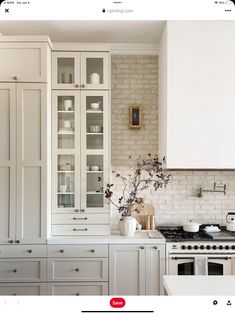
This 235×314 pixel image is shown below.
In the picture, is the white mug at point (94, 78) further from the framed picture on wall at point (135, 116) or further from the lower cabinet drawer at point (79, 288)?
the lower cabinet drawer at point (79, 288)

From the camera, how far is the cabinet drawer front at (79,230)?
2.65m

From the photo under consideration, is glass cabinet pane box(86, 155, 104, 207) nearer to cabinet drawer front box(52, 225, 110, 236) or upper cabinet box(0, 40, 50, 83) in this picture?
cabinet drawer front box(52, 225, 110, 236)

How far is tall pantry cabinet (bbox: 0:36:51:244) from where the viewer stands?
2.44 meters

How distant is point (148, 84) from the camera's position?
9.63 ft

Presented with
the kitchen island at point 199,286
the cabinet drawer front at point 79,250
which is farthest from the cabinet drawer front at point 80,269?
the kitchen island at point 199,286

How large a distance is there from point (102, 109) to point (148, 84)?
1.82 ft

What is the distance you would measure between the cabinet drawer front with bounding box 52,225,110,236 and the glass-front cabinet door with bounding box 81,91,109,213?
14cm

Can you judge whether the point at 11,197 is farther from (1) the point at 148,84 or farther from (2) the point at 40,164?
(1) the point at 148,84

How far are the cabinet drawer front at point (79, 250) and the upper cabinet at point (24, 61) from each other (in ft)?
4.25

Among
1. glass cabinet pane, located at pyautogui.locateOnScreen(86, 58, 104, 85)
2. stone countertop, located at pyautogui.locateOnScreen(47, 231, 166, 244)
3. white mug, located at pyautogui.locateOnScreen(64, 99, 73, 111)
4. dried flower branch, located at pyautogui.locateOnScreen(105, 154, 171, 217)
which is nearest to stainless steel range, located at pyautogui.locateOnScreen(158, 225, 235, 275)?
stone countertop, located at pyautogui.locateOnScreen(47, 231, 166, 244)

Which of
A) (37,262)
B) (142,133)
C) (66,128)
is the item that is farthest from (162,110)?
(37,262)

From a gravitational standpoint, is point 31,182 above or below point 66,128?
below

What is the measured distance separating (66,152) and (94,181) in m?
0.34
